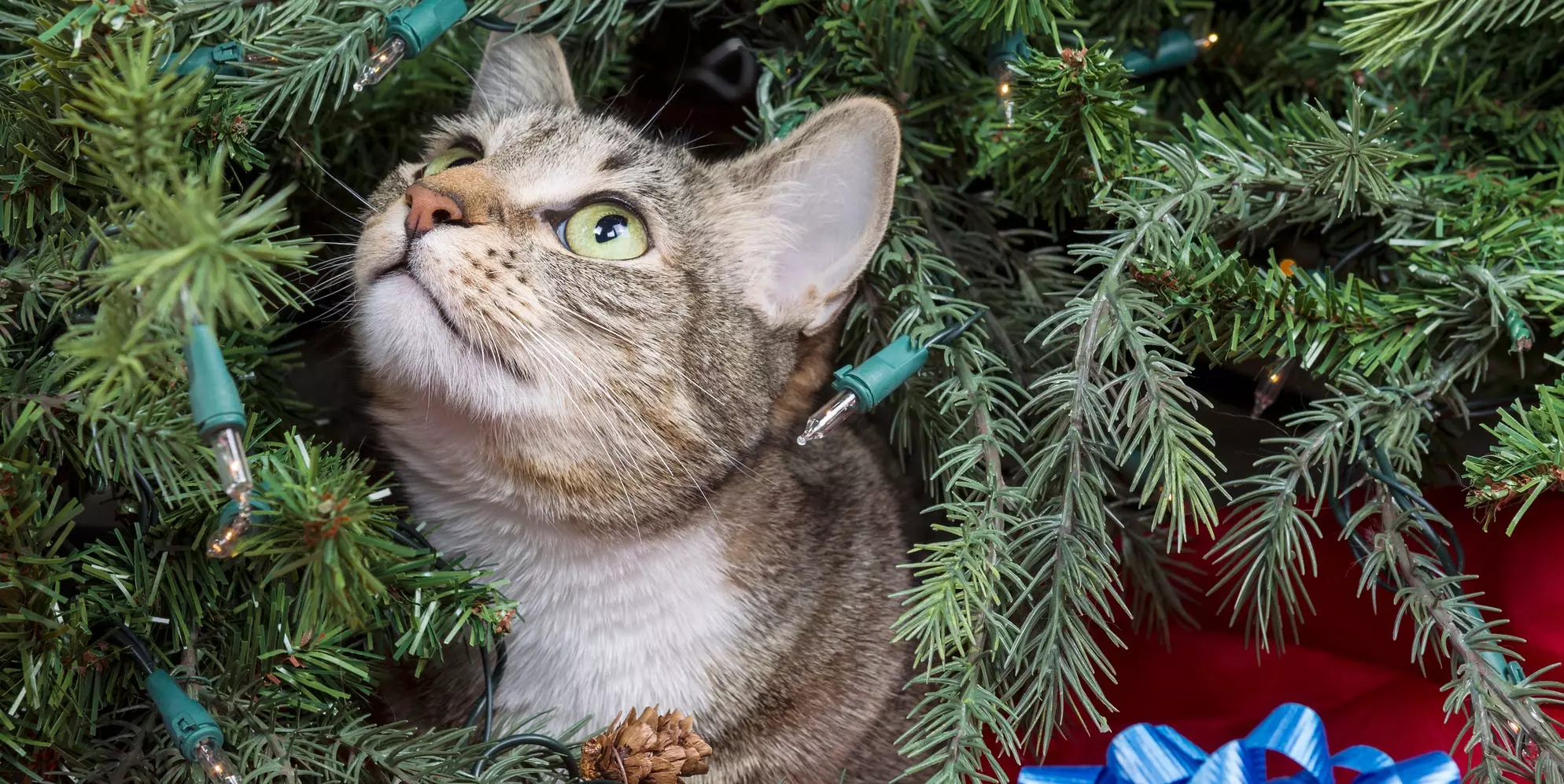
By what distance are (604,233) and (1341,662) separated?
0.83m

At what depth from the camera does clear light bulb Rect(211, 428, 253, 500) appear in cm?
59

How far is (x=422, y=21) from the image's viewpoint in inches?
34.6

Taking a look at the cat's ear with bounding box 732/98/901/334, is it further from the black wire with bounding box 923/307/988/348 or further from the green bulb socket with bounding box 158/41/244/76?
the green bulb socket with bounding box 158/41/244/76

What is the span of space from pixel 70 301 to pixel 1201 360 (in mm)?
Answer: 1052

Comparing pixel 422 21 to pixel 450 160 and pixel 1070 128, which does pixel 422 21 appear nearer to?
pixel 450 160

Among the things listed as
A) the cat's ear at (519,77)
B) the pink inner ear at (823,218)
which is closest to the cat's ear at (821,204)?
the pink inner ear at (823,218)

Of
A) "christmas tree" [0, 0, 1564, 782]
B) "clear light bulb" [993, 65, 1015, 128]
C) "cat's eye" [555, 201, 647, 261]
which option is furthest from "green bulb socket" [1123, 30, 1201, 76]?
"cat's eye" [555, 201, 647, 261]

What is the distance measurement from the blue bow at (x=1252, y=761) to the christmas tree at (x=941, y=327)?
4cm

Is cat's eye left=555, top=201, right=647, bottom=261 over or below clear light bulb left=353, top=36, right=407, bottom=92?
below

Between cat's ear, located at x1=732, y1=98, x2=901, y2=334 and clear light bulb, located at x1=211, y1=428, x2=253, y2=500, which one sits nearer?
clear light bulb, located at x1=211, y1=428, x2=253, y2=500

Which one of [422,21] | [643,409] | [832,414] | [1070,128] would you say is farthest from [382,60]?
[1070,128]

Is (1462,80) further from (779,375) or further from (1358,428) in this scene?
(779,375)

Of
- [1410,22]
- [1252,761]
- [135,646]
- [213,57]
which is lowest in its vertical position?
[1252,761]

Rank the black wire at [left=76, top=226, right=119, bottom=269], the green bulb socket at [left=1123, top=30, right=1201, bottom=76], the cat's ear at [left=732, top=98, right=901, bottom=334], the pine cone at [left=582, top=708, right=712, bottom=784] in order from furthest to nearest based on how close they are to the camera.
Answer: the green bulb socket at [left=1123, top=30, right=1201, bottom=76] < the cat's ear at [left=732, top=98, right=901, bottom=334] < the pine cone at [left=582, top=708, right=712, bottom=784] < the black wire at [left=76, top=226, right=119, bottom=269]
